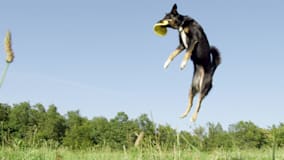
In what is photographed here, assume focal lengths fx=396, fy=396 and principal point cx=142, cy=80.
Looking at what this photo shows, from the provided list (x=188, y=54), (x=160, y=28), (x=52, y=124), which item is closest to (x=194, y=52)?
(x=188, y=54)

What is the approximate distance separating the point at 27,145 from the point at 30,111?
81633 millimetres

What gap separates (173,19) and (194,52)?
69cm

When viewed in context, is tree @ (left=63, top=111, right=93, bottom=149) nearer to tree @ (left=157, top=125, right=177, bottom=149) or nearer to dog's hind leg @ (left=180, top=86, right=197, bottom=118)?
dog's hind leg @ (left=180, top=86, right=197, bottom=118)

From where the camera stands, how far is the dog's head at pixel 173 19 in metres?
6.68

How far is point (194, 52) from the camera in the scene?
6703 millimetres

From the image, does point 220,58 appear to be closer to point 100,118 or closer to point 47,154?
point 47,154

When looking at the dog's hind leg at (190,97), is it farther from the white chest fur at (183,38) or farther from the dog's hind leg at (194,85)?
the white chest fur at (183,38)

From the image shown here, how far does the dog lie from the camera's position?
21.7ft

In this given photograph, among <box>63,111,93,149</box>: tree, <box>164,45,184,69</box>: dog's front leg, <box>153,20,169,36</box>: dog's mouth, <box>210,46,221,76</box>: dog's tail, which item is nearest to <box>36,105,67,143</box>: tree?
<box>63,111,93,149</box>: tree

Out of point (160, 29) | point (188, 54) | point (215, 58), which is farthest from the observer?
point (215, 58)

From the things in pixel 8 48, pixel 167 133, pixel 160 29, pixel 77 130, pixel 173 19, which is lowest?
pixel 167 133

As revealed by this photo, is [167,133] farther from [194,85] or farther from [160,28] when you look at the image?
[194,85]

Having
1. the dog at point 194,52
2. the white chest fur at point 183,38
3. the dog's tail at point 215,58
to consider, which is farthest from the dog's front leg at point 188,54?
the dog's tail at point 215,58

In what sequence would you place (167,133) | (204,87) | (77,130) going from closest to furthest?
(167,133)
(204,87)
(77,130)
